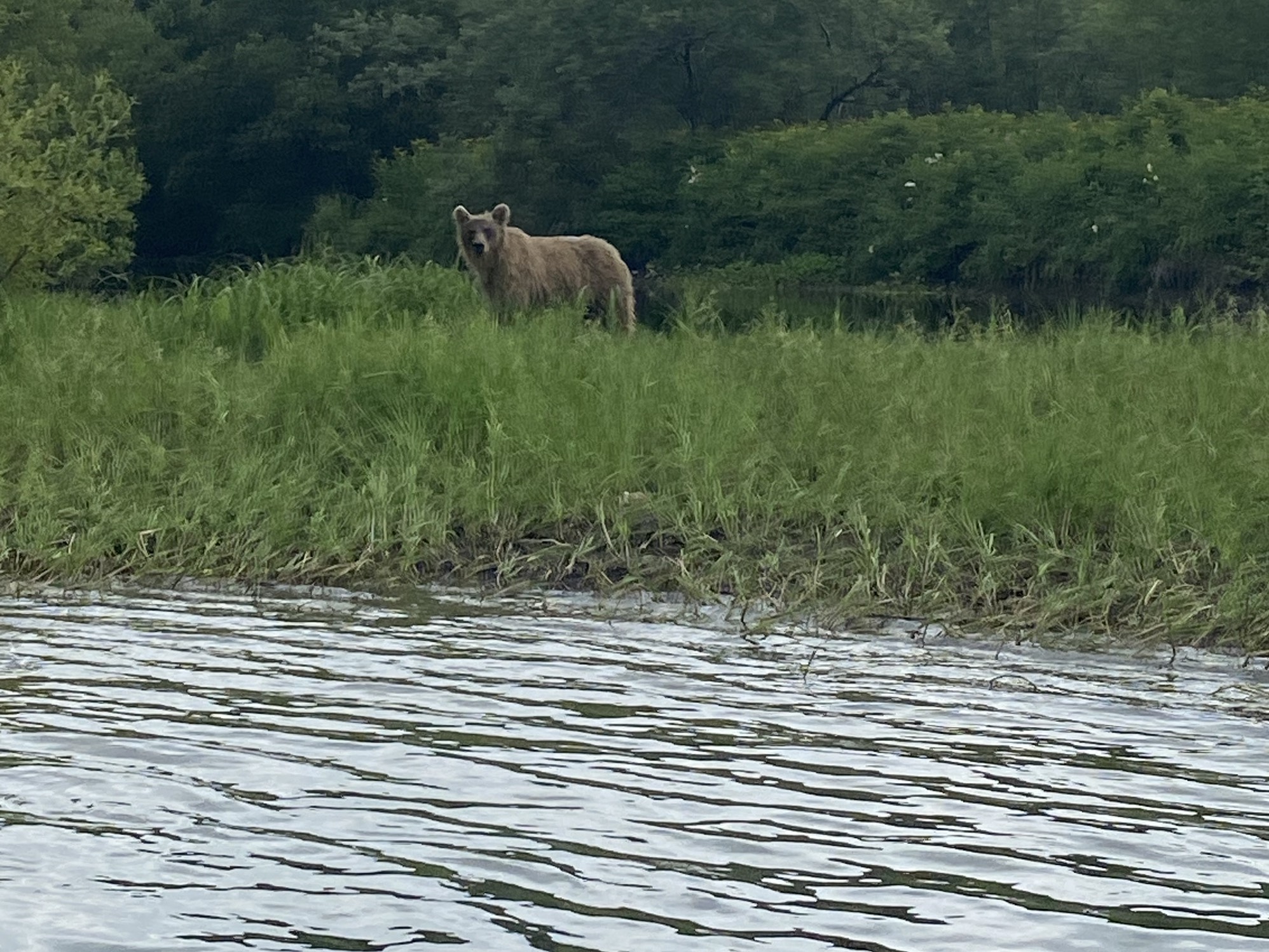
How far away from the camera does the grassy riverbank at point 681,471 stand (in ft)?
28.1

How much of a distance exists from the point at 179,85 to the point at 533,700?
50.8 meters

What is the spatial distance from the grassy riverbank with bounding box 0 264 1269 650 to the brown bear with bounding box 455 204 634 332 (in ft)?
18.5

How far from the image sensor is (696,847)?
5.18m

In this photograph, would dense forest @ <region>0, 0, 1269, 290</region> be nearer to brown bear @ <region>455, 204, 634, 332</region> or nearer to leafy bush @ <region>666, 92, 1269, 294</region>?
leafy bush @ <region>666, 92, 1269, 294</region>

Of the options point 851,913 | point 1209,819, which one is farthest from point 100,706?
point 1209,819

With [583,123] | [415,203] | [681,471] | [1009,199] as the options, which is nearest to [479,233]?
[681,471]

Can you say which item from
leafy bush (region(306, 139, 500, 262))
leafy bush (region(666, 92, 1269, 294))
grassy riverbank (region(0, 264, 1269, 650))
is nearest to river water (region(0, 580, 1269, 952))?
grassy riverbank (region(0, 264, 1269, 650))

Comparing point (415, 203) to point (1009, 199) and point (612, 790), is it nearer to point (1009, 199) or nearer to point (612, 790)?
point (1009, 199)

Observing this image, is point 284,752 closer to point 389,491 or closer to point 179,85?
point 389,491

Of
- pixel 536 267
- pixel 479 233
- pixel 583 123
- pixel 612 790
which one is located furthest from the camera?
pixel 583 123

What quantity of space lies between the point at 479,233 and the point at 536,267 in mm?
883

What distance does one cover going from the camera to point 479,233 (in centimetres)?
1766

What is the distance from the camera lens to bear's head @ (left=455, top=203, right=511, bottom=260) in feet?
57.9

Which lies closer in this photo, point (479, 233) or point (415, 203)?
point (479, 233)
